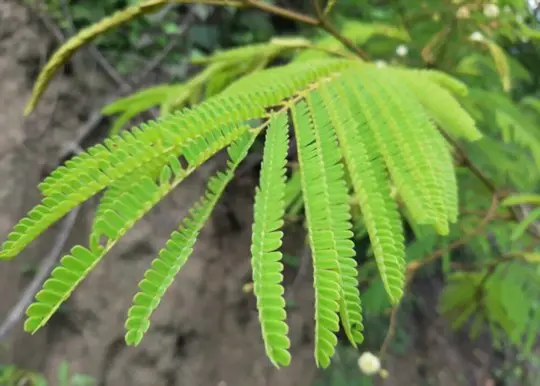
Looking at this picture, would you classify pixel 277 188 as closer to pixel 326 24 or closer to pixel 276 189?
pixel 276 189

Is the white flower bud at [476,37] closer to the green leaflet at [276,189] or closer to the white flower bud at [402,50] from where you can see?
the white flower bud at [402,50]

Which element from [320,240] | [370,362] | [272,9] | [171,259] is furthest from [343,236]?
[370,362]

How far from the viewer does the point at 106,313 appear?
2.12 metres

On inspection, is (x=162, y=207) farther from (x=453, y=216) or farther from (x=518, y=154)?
(x=453, y=216)

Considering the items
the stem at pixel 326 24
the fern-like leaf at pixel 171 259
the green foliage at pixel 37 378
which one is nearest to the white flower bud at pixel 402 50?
the stem at pixel 326 24

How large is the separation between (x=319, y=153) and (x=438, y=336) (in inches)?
113

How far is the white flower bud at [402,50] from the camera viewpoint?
4.49ft

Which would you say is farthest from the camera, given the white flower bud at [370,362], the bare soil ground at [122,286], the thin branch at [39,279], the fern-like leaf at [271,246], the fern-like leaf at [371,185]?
the bare soil ground at [122,286]

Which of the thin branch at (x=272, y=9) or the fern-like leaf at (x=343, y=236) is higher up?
the thin branch at (x=272, y=9)

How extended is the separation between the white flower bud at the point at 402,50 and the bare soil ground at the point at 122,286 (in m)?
0.88

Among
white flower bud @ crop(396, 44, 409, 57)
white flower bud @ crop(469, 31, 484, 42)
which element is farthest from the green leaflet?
white flower bud @ crop(396, 44, 409, 57)

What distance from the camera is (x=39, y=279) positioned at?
1.99 m

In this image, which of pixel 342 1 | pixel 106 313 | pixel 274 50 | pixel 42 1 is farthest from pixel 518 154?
pixel 42 1

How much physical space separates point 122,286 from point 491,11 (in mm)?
1628
